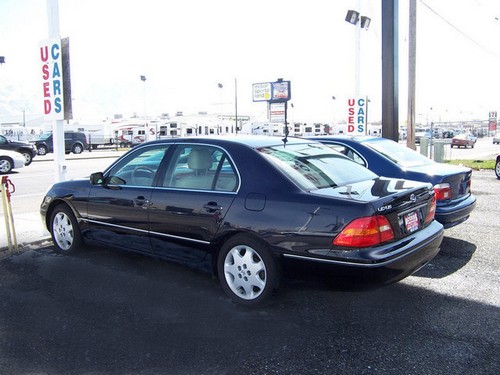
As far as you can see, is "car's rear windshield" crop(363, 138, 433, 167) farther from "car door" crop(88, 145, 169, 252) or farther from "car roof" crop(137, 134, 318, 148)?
"car door" crop(88, 145, 169, 252)

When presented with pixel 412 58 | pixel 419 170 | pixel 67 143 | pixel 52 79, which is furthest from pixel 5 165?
pixel 67 143

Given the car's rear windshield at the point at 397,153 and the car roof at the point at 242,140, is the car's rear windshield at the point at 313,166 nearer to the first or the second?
the car roof at the point at 242,140

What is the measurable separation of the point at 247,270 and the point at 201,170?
111cm

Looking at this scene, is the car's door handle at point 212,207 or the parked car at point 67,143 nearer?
the car's door handle at point 212,207

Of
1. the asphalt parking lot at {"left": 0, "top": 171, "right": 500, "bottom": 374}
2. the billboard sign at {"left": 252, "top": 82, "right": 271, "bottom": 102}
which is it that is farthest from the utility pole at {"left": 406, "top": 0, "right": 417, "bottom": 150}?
the billboard sign at {"left": 252, "top": 82, "right": 271, "bottom": 102}

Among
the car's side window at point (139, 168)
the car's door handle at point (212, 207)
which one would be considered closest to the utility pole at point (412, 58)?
the car's side window at point (139, 168)

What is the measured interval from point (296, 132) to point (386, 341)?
59745 millimetres

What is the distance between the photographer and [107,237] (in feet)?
16.9

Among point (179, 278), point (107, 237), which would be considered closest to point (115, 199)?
point (107, 237)

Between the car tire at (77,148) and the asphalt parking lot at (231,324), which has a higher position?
the car tire at (77,148)

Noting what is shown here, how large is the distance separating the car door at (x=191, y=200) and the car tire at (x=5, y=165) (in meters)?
14.5

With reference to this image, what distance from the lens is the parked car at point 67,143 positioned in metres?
31.0

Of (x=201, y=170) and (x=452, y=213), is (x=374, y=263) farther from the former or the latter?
(x=452, y=213)

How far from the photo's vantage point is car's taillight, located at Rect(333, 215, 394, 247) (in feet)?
11.3
